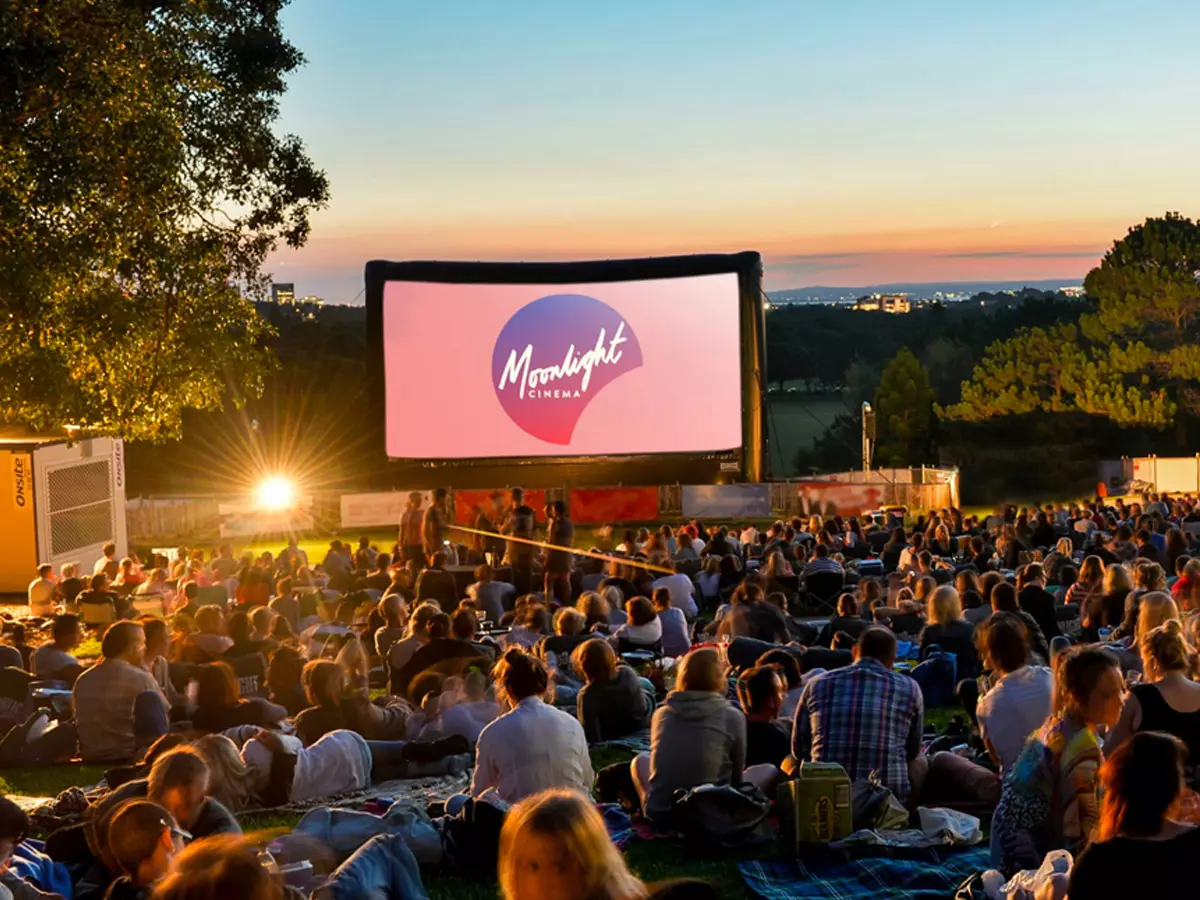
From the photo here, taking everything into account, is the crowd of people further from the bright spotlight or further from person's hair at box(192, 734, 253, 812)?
the bright spotlight

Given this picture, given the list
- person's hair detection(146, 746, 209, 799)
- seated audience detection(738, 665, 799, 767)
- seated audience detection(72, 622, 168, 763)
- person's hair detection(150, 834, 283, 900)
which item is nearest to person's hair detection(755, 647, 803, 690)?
seated audience detection(738, 665, 799, 767)

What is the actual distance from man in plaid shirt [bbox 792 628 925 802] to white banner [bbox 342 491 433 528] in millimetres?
21912

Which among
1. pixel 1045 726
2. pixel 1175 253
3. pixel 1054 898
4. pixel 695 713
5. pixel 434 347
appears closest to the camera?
pixel 1054 898

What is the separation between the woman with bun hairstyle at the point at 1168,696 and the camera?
528 centimetres

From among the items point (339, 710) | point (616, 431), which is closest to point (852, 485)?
point (616, 431)

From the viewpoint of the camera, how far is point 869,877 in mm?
5379

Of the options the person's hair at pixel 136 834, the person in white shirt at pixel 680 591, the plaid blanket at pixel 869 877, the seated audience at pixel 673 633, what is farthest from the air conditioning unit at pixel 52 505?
the person's hair at pixel 136 834

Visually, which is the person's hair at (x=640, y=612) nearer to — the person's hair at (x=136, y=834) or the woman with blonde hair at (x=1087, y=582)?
the woman with blonde hair at (x=1087, y=582)

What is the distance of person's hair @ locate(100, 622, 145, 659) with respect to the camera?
7844 millimetres

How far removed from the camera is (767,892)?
5.25 meters

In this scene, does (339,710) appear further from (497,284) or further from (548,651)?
(497,284)

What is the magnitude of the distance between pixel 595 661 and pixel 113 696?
2.72 meters

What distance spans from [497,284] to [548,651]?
15128 mm

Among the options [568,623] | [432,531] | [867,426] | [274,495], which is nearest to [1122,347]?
[867,426]
